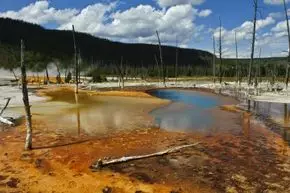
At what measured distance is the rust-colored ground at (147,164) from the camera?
36.1 ft

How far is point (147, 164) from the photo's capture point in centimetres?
1300

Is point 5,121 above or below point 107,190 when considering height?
above

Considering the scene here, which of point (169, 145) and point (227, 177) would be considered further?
point (169, 145)

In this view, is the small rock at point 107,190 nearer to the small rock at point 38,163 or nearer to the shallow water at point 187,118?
the small rock at point 38,163

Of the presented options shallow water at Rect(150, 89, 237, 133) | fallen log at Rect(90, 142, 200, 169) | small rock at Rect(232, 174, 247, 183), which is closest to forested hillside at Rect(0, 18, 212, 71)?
shallow water at Rect(150, 89, 237, 133)

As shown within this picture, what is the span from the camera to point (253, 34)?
42188 millimetres

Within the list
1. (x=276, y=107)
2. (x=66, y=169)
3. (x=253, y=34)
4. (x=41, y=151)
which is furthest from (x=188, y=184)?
(x=253, y=34)

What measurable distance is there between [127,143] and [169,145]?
5.37 ft

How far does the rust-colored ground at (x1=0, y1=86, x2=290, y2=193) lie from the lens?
36.1ft

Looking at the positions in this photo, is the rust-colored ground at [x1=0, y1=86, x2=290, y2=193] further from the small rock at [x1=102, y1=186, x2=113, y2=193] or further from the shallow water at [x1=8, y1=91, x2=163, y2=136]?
the shallow water at [x1=8, y1=91, x2=163, y2=136]

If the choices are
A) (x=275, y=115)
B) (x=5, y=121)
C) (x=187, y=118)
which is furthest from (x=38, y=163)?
(x=275, y=115)

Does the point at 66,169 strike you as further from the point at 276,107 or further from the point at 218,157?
the point at 276,107

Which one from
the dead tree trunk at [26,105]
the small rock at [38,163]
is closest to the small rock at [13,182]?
the small rock at [38,163]

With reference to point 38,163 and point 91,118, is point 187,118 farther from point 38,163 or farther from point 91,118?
point 38,163
